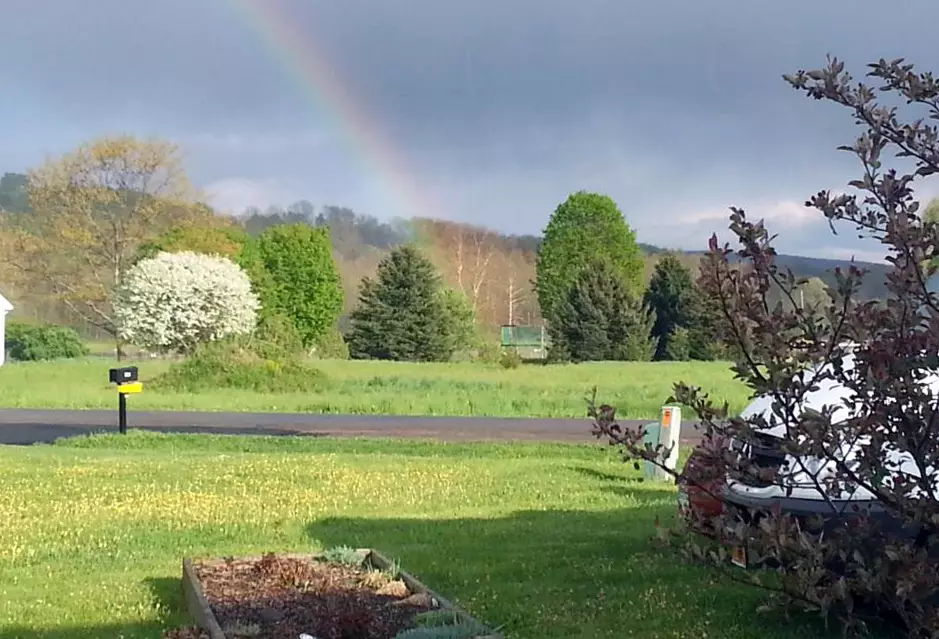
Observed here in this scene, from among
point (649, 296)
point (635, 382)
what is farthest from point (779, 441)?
point (649, 296)

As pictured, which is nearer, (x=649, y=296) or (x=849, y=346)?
(x=849, y=346)

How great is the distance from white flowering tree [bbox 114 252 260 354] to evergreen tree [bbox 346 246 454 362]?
35.5ft

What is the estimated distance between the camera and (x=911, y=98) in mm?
3678

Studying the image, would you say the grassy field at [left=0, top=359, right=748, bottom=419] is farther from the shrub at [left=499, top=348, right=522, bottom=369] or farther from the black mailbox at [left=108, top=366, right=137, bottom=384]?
the black mailbox at [left=108, top=366, right=137, bottom=384]

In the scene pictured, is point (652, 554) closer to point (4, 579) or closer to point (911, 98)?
point (4, 579)

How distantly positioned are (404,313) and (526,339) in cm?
1751

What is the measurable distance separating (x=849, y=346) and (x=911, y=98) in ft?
2.79

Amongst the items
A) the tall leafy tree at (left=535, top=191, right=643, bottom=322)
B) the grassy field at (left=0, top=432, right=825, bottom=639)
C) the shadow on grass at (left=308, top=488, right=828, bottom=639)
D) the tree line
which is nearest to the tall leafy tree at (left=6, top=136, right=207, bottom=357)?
the tree line

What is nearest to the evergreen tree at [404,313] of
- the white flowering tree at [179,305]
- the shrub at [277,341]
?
the white flowering tree at [179,305]

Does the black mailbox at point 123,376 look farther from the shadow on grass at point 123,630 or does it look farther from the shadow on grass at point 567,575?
the shadow on grass at point 123,630

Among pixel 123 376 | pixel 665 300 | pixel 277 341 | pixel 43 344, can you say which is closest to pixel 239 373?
pixel 277 341

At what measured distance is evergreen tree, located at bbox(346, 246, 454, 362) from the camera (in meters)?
59.3

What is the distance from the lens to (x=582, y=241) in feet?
250

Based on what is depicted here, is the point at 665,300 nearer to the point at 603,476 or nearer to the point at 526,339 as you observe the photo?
the point at 526,339
